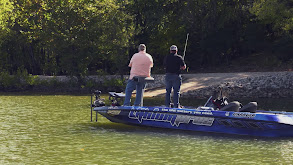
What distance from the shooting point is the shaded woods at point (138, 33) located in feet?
116

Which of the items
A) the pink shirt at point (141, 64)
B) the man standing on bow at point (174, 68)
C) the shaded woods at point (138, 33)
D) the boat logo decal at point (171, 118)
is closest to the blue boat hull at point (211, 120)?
the boat logo decal at point (171, 118)

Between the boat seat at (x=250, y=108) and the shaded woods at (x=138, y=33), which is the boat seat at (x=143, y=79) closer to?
the boat seat at (x=250, y=108)

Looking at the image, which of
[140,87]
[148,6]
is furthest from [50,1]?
[140,87]

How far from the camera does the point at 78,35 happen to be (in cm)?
3575

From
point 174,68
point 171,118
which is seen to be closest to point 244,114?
point 171,118

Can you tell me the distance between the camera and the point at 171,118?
1474 cm

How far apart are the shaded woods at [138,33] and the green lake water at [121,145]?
62.4 ft

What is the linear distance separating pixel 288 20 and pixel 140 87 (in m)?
21.3

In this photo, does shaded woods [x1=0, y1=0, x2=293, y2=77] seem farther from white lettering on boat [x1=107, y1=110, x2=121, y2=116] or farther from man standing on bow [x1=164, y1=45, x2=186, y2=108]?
man standing on bow [x1=164, y1=45, x2=186, y2=108]

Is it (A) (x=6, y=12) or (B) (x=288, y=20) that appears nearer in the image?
(B) (x=288, y=20)

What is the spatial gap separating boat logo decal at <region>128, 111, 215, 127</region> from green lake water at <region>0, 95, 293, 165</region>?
1.05ft

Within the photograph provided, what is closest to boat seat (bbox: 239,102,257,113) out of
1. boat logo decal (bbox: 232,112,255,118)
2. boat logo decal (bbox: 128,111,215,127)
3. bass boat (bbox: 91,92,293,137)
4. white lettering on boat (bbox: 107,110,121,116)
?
bass boat (bbox: 91,92,293,137)

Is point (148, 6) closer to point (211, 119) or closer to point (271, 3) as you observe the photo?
point (271, 3)

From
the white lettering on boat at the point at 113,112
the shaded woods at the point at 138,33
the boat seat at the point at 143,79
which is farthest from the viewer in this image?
the shaded woods at the point at 138,33
